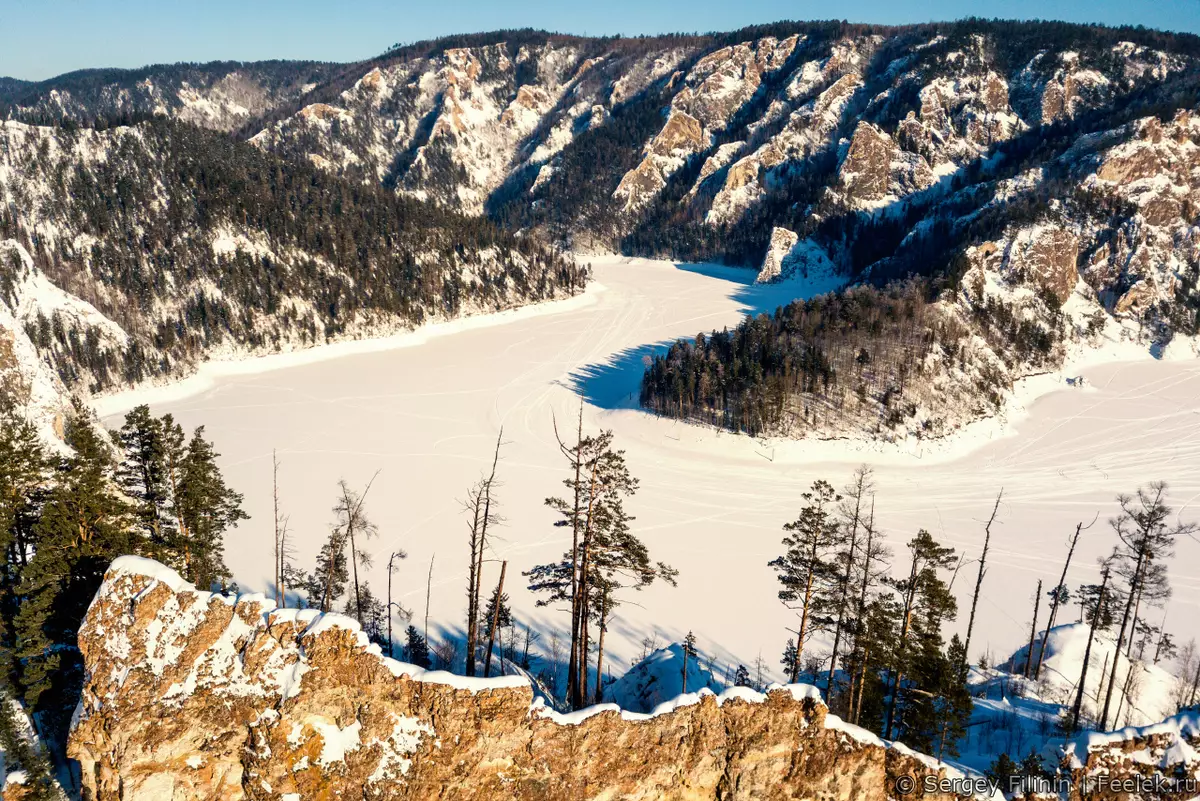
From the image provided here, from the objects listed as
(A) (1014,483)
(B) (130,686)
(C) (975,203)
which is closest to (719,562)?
(A) (1014,483)

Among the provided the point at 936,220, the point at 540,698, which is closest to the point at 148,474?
the point at 540,698

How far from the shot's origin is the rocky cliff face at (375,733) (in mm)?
11328

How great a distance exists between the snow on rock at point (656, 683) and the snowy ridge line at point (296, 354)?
231ft

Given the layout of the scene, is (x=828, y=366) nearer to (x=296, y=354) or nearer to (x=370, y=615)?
(x=370, y=615)

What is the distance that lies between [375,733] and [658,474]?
42572mm

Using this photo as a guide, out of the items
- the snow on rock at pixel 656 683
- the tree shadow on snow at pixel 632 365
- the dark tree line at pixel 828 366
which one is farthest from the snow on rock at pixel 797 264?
the snow on rock at pixel 656 683

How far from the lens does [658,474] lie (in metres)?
53.0

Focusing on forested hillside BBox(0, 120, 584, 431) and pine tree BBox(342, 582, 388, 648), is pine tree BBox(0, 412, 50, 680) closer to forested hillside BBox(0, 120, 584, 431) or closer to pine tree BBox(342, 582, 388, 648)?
pine tree BBox(342, 582, 388, 648)

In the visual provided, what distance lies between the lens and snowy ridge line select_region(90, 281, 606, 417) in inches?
2916

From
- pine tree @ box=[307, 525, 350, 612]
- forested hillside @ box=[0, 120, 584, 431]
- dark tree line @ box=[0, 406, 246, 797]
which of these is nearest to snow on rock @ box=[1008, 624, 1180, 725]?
pine tree @ box=[307, 525, 350, 612]

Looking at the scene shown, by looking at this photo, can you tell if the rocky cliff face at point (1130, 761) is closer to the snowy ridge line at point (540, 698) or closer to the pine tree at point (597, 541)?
the snowy ridge line at point (540, 698)

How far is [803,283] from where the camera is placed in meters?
133

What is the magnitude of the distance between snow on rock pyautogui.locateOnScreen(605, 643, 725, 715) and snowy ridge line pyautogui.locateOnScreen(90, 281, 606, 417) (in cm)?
7030

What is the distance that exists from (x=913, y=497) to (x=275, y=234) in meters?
107
